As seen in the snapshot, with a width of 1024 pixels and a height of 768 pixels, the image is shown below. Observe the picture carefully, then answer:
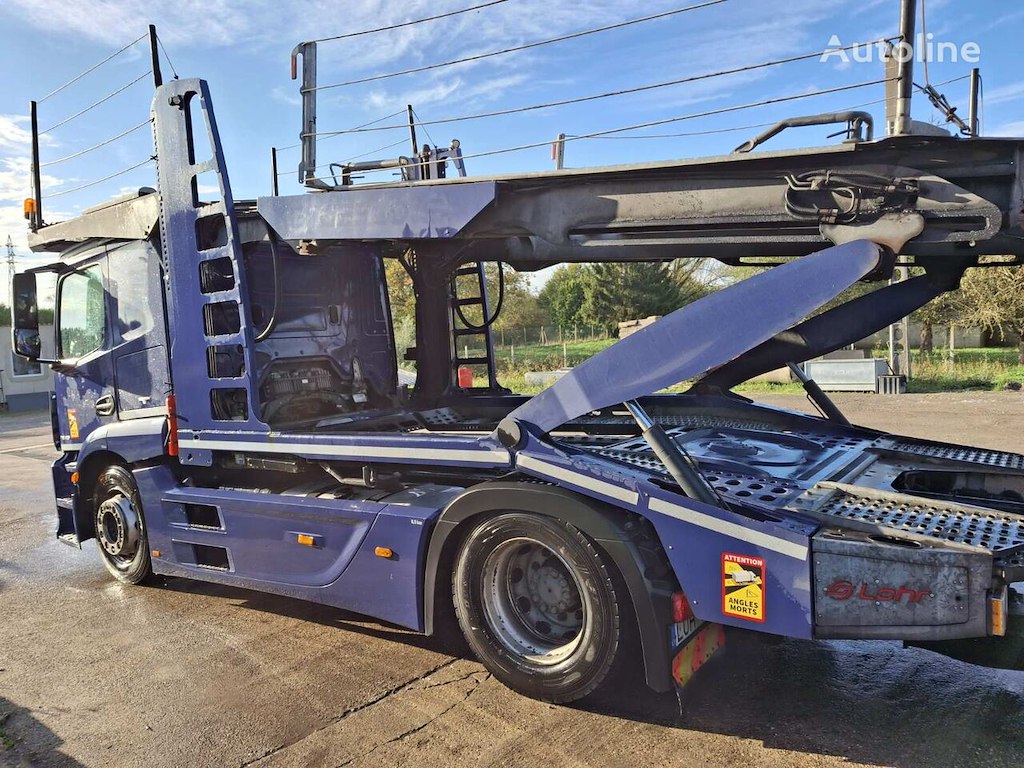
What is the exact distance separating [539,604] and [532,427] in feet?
3.08

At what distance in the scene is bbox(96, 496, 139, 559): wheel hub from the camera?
6211 millimetres

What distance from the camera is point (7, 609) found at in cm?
589

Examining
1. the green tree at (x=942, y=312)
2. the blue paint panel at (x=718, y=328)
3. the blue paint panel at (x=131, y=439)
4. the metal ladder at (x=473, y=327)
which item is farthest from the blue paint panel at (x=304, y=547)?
the green tree at (x=942, y=312)

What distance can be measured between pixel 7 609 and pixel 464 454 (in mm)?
4167

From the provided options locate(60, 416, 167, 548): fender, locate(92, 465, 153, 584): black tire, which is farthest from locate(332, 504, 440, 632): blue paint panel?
locate(92, 465, 153, 584): black tire

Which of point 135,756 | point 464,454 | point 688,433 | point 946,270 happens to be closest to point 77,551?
point 135,756

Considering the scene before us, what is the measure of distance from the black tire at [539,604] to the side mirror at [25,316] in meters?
4.78

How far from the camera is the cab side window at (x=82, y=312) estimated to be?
638 cm

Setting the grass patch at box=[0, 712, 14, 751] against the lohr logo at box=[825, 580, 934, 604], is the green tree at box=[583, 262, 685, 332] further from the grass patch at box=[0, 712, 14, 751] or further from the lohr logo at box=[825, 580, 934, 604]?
the lohr logo at box=[825, 580, 934, 604]

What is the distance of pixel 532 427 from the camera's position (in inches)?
157

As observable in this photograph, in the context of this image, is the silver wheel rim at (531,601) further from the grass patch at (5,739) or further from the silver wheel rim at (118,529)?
the silver wheel rim at (118,529)

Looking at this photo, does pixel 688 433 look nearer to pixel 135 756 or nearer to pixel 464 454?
pixel 464 454

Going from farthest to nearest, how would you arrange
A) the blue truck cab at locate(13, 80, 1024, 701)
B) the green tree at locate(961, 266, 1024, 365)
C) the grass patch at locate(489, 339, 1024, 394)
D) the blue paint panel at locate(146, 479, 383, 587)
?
1. the green tree at locate(961, 266, 1024, 365)
2. the grass patch at locate(489, 339, 1024, 394)
3. the blue paint panel at locate(146, 479, 383, 587)
4. the blue truck cab at locate(13, 80, 1024, 701)

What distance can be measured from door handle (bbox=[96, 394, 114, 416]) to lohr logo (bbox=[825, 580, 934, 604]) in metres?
5.54
